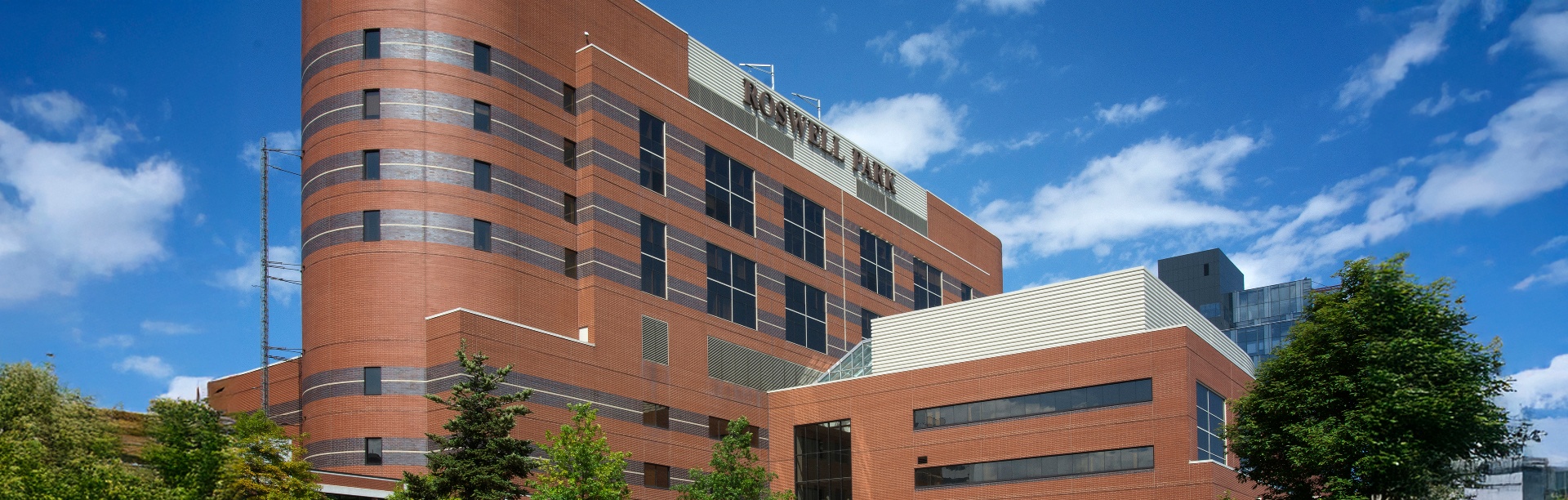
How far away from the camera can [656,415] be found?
75.3 m

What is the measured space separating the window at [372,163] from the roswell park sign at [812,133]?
28294 mm

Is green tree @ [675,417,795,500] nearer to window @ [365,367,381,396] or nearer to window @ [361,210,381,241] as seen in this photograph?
window @ [365,367,381,396]

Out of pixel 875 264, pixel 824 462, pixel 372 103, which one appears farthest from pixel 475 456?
pixel 875 264

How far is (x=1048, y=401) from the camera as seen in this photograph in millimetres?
71750

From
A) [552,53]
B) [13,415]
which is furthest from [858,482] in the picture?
[13,415]

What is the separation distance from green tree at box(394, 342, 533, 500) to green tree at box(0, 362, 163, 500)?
1077 centimetres

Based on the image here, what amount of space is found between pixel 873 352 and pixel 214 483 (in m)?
38.8

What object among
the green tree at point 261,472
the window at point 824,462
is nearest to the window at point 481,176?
the green tree at point 261,472

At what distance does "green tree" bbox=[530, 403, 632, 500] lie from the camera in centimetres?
5459

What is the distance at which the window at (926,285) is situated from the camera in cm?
10662

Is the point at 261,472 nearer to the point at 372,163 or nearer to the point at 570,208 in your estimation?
the point at 372,163

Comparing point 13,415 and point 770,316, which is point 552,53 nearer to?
point 770,316

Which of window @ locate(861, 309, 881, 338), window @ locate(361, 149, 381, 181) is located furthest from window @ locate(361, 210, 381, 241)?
window @ locate(861, 309, 881, 338)

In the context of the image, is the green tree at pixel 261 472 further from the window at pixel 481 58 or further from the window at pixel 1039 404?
the window at pixel 1039 404
